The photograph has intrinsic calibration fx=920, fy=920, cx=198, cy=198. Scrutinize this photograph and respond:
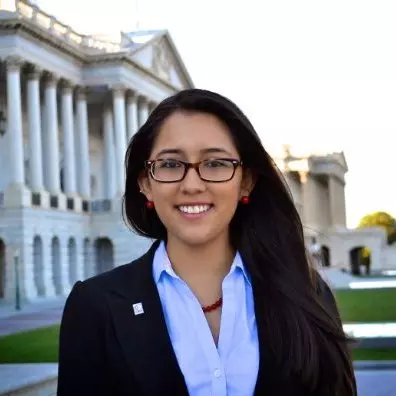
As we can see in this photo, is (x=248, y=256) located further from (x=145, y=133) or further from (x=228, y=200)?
(x=145, y=133)

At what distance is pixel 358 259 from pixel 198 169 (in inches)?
4939

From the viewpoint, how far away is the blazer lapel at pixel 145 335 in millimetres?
3814

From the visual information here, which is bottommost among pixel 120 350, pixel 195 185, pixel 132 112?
pixel 120 350

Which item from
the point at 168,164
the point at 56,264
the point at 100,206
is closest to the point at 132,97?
the point at 100,206

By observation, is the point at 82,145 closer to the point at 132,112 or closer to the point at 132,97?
the point at 132,112

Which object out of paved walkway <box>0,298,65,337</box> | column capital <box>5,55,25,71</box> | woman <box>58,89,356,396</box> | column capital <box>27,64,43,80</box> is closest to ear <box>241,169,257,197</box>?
woman <box>58,89,356,396</box>

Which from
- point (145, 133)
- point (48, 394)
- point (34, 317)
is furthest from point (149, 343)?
point (34, 317)

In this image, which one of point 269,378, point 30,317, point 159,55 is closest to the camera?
point 269,378

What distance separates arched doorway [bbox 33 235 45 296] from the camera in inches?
2127

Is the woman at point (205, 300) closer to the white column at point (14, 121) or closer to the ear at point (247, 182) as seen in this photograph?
the ear at point (247, 182)

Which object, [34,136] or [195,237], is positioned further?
[34,136]

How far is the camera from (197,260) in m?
4.14

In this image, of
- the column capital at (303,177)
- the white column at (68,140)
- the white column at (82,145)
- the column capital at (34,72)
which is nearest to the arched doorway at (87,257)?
the white column at (82,145)

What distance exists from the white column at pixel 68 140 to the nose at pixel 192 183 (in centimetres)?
5837
